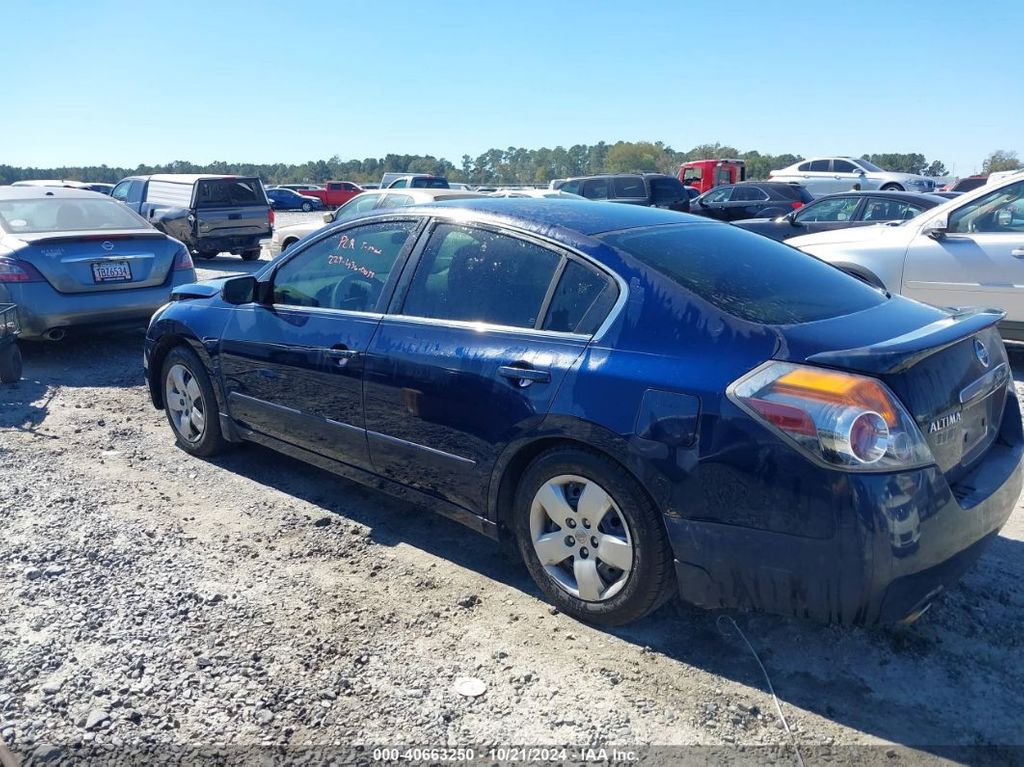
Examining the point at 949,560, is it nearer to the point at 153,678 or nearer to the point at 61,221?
the point at 153,678

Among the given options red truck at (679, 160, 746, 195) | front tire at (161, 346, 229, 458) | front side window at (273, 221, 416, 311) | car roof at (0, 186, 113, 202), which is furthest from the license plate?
red truck at (679, 160, 746, 195)

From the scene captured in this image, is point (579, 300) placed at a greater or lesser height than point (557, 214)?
lesser

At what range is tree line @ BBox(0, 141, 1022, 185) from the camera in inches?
2751

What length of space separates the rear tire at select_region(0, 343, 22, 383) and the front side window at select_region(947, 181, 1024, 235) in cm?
797

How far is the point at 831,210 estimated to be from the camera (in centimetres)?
1145

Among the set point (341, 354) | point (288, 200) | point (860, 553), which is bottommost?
point (288, 200)

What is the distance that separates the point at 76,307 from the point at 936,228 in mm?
7633

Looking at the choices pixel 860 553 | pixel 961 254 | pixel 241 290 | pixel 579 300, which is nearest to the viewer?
pixel 860 553

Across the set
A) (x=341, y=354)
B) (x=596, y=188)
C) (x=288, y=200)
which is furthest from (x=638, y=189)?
(x=288, y=200)

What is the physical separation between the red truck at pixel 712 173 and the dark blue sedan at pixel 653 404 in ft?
99.6

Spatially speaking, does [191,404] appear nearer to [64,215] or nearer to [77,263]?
[77,263]

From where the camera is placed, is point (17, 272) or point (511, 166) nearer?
point (17, 272)

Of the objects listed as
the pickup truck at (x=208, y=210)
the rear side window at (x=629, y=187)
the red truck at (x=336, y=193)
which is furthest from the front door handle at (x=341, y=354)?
the red truck at (x=336, y=193)

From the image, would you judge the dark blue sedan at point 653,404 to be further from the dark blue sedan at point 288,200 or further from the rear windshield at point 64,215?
the dark blue sedan at point 288,200
